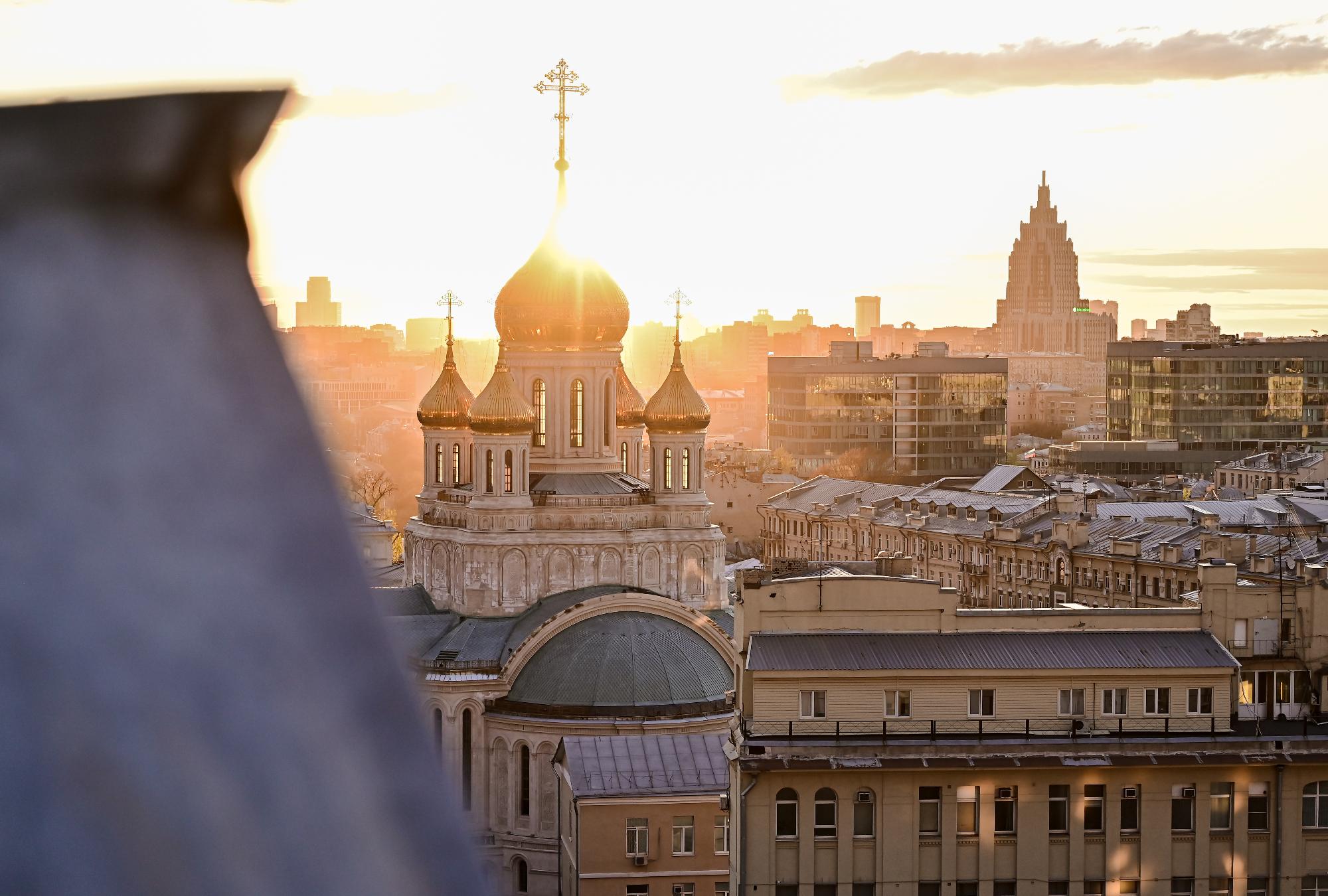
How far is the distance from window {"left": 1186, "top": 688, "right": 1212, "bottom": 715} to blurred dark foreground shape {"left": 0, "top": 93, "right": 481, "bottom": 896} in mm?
20035

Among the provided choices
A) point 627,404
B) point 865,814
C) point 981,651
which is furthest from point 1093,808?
point 627,404

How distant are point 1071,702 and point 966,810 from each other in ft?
6.02

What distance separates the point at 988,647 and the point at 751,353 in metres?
161

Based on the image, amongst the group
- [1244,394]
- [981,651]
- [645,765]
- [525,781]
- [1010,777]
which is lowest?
[525,781]

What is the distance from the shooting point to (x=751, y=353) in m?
182

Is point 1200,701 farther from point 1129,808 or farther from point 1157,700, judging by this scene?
point 1129,808

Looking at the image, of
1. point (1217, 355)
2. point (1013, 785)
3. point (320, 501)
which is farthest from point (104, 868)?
point (1217, 355)

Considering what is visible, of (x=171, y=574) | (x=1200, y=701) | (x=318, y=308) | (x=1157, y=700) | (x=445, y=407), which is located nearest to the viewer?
(x=171, y=574)

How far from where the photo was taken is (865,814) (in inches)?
770

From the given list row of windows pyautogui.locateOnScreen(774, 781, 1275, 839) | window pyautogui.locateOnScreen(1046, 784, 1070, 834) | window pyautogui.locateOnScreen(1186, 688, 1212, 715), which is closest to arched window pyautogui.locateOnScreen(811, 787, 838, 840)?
row of windows pyautogui.locateOnScreen(774, 781, 1275, 839)

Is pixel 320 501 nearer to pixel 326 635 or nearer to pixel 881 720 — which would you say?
pixel 326 635

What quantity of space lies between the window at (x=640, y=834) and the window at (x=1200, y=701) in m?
7.32

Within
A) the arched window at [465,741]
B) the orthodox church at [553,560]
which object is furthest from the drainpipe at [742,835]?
the arched window at [465,741]

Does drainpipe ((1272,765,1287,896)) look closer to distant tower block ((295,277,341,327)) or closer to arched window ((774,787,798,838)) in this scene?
arched window ((774,787,798,838))
